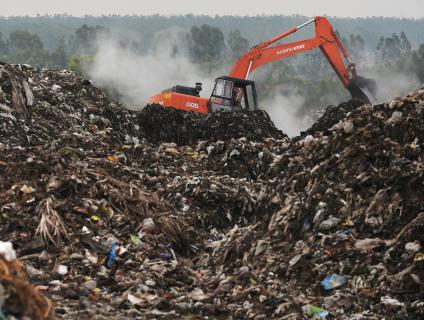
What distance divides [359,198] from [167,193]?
3196mm

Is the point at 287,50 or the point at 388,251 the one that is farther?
the point at 287,50

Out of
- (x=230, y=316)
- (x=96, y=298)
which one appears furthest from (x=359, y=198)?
(x=96, y=298)

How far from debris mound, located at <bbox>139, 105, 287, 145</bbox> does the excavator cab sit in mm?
823

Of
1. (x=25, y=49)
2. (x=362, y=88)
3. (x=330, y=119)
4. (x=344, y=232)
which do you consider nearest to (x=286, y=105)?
(x=25, y=49)

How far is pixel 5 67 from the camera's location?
12.5m

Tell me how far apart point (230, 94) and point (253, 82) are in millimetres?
582

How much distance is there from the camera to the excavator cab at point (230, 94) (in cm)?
1501

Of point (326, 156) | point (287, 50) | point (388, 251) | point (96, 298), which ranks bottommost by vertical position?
point (96, 298)

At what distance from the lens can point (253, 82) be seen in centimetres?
1509

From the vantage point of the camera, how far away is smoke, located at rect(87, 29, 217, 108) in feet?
207

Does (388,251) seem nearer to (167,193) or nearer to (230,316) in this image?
(230,316)

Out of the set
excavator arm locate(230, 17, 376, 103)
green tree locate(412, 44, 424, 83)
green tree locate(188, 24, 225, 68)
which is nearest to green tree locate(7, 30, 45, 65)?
green tree locate(188, 24, 225, 68)

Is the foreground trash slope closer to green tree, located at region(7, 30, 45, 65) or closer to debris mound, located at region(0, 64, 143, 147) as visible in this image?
debris mound, located at region(0, 64, 143, 147)

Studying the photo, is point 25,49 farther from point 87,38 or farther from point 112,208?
point 112,208
